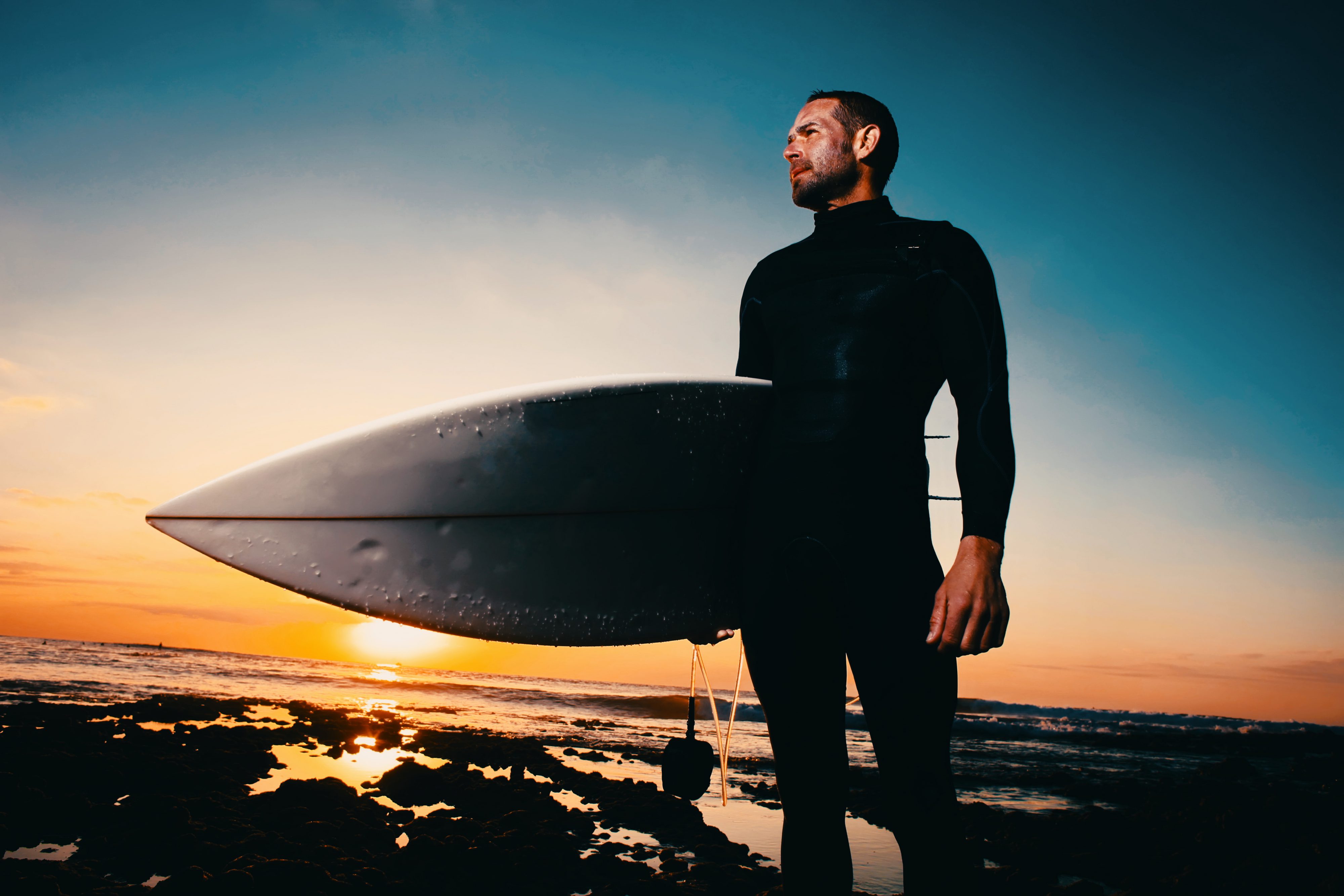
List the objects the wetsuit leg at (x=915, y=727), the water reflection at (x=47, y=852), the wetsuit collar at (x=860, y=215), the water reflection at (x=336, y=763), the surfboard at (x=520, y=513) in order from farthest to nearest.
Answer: the water reflection at (x=336, y=763) < the water reflection at (x=47, y=852) < the surfboard at (x=520, y=513) < the wetsuit collar at (x=860, y=215) < the wetsuit leg at (x=915, y=727)

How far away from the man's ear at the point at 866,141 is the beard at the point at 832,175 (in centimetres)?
1

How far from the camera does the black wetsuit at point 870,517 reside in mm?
1167

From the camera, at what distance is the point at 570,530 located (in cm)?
176

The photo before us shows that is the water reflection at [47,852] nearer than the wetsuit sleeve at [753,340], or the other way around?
the wetsuit sleeve at [753,340]

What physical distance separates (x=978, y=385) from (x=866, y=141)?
0.65 meters

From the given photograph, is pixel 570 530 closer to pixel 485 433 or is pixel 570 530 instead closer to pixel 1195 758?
pixel 485 433

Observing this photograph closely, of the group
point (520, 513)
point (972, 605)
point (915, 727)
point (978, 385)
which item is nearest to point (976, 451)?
point (978, 385)

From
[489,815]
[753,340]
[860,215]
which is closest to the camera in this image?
[860,215]

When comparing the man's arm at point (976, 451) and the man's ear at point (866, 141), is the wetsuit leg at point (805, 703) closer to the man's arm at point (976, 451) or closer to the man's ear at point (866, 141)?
the man's arm at point (976, 451)

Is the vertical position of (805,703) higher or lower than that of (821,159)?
lower

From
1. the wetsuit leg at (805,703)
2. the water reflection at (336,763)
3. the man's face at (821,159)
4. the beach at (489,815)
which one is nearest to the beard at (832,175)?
the man's face at (821,159)

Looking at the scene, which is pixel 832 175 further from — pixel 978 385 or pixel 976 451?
pixel 976 451

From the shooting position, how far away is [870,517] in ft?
4.15

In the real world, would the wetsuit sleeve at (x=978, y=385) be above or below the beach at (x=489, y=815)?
above
